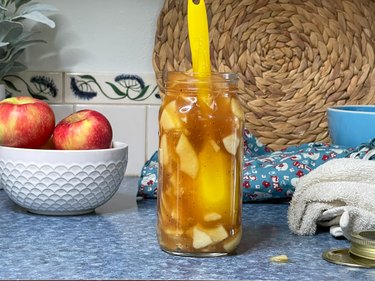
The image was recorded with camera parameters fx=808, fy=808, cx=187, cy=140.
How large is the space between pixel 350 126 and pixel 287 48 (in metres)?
0.25

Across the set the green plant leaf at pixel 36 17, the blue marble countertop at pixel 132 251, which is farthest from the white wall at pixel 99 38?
the blue marble countertop at pixel 132 251

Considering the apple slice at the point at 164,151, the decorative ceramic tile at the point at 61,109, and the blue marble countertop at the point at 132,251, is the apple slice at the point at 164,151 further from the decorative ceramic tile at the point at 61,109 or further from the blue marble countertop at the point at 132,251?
the decorative ceramic tile at the point at 61,109

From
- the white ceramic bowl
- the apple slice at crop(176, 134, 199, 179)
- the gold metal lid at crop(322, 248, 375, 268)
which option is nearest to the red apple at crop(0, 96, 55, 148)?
the white ceramic bowl

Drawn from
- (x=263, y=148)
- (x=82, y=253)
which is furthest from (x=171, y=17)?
(x=82, y=253)

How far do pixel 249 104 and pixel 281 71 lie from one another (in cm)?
8

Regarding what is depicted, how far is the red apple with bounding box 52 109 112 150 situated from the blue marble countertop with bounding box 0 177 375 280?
3.9 inches

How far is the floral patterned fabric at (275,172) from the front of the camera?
3.92ft

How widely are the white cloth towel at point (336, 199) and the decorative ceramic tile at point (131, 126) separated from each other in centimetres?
51

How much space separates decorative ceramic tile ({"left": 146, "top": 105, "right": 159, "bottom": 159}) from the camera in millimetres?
1487

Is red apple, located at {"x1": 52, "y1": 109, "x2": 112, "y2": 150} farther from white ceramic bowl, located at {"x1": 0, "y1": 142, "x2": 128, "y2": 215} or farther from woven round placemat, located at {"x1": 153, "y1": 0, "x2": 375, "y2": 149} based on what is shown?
woven round placemat, located at {"x1": 153, "y1": 0, "x2": 375, "y2": 149}

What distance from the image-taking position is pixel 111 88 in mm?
1471

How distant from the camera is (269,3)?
4.76ft

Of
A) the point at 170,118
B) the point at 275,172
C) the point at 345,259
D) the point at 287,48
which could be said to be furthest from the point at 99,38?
the point at 345,259

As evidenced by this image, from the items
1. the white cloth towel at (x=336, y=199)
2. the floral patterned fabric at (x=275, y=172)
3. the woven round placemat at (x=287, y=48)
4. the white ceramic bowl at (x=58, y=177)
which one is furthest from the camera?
the woven round placemat at (x=287, y=48)
